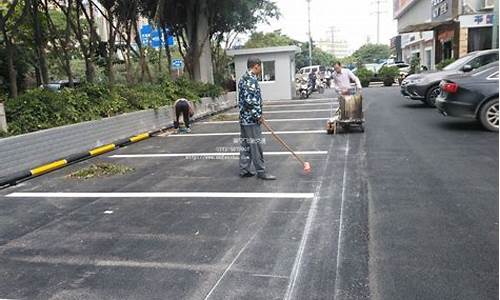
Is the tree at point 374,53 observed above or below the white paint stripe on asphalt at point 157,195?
above

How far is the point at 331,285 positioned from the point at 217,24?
2161 centimetres

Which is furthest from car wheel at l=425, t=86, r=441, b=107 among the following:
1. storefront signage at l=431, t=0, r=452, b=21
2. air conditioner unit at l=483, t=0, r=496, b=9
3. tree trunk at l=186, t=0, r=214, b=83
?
storefront signage at l=431, t=0, r=452, b=21

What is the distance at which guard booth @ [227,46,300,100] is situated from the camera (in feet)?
76.7

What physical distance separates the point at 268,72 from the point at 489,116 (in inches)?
601

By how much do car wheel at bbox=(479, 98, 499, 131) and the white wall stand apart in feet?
47.6

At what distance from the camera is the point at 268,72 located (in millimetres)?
24000

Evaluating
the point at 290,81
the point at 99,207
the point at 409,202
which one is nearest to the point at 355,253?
the point at 409,202

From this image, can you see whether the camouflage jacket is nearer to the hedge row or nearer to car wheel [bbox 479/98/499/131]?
the hedge row

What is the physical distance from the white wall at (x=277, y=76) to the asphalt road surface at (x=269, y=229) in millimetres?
15463

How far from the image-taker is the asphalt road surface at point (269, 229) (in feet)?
11.8

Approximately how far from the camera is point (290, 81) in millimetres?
23969

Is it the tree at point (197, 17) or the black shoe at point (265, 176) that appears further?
the tree at point (197, 17)

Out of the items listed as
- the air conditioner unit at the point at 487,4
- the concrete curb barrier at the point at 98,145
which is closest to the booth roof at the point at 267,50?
the concrete curb barrier at the point at 98,145

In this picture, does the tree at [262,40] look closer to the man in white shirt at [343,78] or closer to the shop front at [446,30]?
the shop front at [446,30]
